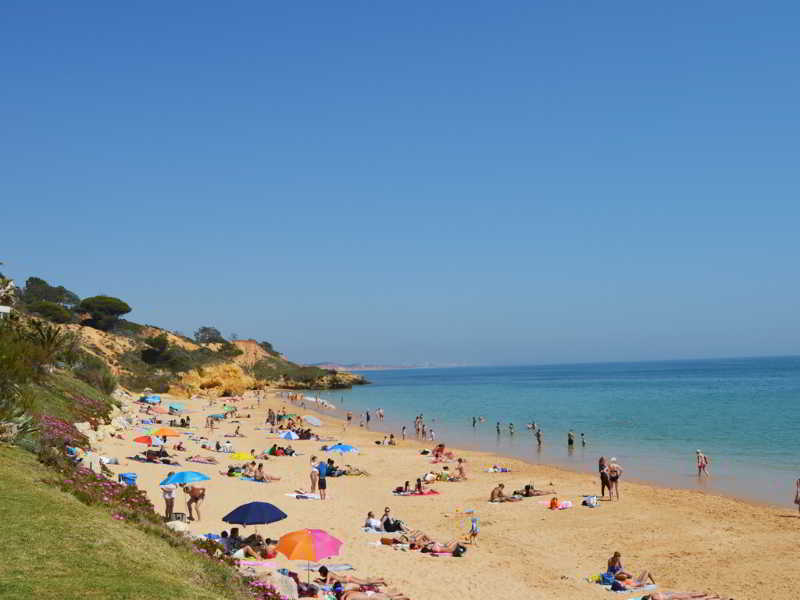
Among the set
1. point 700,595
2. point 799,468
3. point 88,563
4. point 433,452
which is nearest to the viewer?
point 88,563

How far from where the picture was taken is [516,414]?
187 feet

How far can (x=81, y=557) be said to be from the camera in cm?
799

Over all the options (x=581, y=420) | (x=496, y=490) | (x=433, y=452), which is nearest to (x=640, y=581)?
(x=496, y=490)

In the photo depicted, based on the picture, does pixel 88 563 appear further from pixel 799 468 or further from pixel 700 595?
pixel 799 468

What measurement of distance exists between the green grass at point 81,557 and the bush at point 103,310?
72850mm

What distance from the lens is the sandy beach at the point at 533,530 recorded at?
12750mm

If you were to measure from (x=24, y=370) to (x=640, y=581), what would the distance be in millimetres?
16249

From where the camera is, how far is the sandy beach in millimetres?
12750

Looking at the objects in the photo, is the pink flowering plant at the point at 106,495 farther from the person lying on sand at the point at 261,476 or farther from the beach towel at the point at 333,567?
the person lying on sand at the point at 261,476

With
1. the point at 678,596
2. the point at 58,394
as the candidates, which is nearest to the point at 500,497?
the point at 678,596

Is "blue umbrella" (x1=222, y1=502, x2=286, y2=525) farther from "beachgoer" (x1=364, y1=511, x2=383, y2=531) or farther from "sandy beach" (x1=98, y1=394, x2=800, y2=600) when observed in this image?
"beachgoer" (x1=364, y1=511, x2=383, y2=531)

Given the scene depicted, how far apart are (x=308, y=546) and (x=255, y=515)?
7.30 feet

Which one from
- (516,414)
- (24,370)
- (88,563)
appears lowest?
(516,414)

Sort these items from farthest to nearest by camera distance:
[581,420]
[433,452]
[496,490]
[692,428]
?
[581,420], [692,428], [433,452], [496,490]
